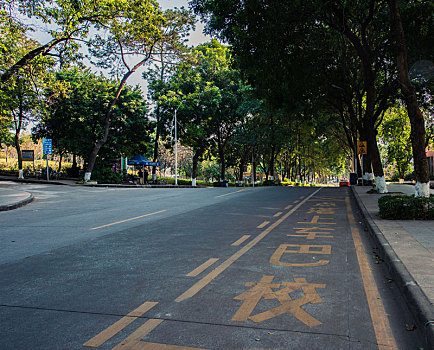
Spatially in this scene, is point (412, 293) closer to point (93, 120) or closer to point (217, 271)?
point (217, 271)

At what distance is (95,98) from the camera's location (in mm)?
40156

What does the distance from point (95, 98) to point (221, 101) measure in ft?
42.0

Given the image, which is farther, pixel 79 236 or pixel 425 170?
pixel 425 170

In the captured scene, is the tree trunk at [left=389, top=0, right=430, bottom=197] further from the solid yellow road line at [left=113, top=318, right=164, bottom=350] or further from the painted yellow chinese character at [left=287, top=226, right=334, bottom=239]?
the solid yellow road line at [left=113, top=318, right=164, bottom=350]

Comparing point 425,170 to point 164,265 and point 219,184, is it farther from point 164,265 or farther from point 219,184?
point 219,184

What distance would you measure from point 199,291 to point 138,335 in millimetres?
1285

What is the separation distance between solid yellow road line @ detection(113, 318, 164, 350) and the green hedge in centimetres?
811

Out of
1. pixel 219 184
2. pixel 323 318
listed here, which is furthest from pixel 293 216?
pixel 219 184

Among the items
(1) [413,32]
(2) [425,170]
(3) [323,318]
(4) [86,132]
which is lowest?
(3) [323,318]

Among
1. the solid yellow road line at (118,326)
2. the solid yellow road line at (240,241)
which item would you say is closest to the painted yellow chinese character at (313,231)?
the solid yellow road line at (240,241)

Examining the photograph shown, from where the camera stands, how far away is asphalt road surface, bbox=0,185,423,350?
351 cm

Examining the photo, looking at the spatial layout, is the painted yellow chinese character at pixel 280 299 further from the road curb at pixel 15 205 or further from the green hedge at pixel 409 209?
the road curb at pixel 15 205

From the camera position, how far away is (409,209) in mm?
10266

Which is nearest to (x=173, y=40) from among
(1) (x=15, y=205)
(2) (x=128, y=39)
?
(2) (x=128, y=39)
